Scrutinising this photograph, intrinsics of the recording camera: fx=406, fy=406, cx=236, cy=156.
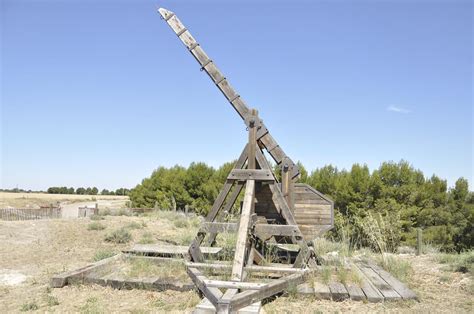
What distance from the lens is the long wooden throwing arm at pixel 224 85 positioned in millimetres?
7184

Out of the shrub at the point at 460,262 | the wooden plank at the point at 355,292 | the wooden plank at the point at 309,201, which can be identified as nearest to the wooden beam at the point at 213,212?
the wooden plank at the point at 309,201

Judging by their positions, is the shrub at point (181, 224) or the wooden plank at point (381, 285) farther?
the shrub at point (181, 224)

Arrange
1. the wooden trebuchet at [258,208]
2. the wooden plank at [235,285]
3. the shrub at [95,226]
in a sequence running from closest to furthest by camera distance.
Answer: the wooden plank at [235,285] → the wooden trebuchet at [258,208] → the shrub at [95,226]

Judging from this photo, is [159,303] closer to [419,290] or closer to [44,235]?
[419,290]

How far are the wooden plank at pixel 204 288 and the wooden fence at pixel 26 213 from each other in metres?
14.1

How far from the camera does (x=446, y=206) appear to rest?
2016 centimetres

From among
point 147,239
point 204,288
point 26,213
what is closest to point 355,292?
point 204,288

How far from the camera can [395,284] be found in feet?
19.9

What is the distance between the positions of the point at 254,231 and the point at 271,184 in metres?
0.85

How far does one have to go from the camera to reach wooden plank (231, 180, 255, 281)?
548 cm

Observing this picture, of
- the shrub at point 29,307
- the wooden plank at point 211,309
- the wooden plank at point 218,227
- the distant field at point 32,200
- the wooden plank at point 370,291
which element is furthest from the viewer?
the distant field at point 32,200

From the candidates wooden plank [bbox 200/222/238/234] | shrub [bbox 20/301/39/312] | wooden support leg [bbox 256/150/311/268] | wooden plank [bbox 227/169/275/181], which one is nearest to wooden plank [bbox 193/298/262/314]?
wooden plank [bbox 200/222/238/234]

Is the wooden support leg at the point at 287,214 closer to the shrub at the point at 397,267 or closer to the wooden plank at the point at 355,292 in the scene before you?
the wooden plank at the point at 355,292

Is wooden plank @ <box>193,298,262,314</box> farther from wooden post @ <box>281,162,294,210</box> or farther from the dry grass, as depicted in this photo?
wooden post @ <box>281,162,294,210</box>
